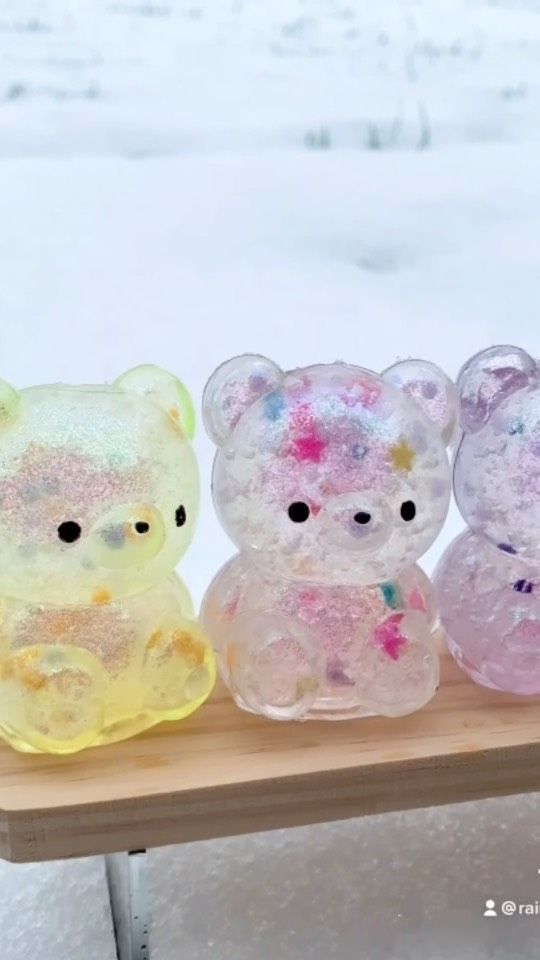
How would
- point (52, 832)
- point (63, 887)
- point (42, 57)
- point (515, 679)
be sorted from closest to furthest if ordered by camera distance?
point (52, 832) < point (515, 679) < point (63, 887) < point (42, 57)

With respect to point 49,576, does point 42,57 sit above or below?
above

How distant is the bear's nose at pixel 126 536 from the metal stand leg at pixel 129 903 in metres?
0.19

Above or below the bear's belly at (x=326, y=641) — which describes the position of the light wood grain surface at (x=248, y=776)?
below

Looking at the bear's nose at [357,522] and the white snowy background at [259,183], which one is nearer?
the bear's nose at [357,522]

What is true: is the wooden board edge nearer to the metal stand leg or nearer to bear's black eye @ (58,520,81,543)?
the metal stand leg

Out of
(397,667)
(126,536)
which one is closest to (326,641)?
(397,667)

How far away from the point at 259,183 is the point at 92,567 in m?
0.58

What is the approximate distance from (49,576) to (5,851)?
0.17 metres

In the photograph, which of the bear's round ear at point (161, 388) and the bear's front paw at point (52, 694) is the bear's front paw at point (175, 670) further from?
the bear's round ear at point (161, 388)

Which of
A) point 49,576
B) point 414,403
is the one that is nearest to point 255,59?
point 414,403

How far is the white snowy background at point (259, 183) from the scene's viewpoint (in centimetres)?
114

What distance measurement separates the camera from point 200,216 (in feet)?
3.85

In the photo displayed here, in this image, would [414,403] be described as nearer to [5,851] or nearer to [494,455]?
[494,455]

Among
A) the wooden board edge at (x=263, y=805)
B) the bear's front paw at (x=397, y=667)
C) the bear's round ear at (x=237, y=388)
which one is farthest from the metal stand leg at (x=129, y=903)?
the bear's round ear at (x=237, y=388)
